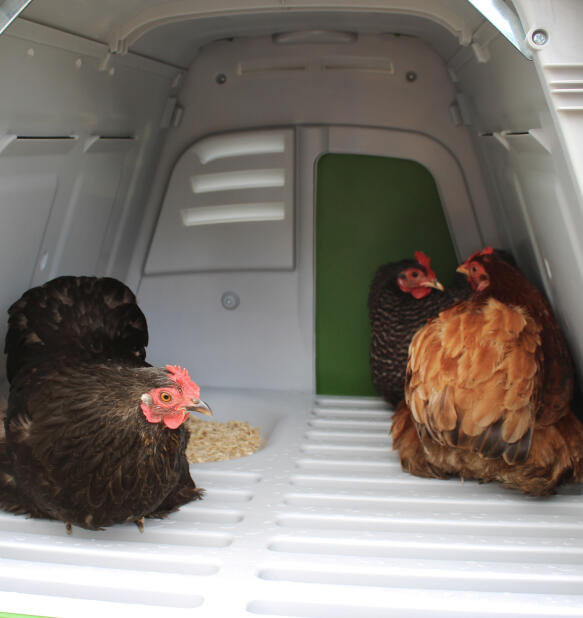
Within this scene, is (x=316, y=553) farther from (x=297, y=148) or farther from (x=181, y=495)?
(x=297, y=148)

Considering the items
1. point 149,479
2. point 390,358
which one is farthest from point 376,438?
point 149,479

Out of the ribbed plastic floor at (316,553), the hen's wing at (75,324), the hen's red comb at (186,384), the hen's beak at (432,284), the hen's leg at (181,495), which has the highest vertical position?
the hen's wing at (75,324)

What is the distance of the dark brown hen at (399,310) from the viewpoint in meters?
1.86

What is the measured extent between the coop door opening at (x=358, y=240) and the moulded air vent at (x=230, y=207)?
12 cm

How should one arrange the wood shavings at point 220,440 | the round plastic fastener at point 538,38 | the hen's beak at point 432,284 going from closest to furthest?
1. the round plastic fastener at point 538,38
2. the wood shavings at point 220,440
3. the hen's beak at point 432,284

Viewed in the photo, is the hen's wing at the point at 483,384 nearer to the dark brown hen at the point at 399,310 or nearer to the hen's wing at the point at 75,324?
the dark brown hen at the point at 399,310

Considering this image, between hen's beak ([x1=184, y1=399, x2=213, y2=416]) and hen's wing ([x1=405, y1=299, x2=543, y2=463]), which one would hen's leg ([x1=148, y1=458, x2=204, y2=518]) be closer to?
hen's beak ([x1=184, y1=399, x2=213, y2=416])

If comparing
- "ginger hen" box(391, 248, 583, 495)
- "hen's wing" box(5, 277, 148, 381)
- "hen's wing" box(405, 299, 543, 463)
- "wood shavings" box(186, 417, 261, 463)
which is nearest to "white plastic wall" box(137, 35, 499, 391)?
"wood shavings" box(186, 417, 261, 463)

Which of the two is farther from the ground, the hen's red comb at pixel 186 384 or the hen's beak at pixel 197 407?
the hen's red comb at pixel 186 384

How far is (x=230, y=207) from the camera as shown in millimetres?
2105

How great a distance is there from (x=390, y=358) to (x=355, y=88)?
2.75 feet

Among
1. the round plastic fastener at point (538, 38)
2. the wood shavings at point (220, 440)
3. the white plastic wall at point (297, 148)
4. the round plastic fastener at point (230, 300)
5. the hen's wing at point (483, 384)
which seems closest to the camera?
the round plastic fastener at point (538, 38)

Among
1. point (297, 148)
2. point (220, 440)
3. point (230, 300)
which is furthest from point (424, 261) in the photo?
point (220, 440)

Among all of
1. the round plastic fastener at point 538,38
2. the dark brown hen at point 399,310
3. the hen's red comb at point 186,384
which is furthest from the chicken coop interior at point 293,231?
the hen's red comb at point 186,384
